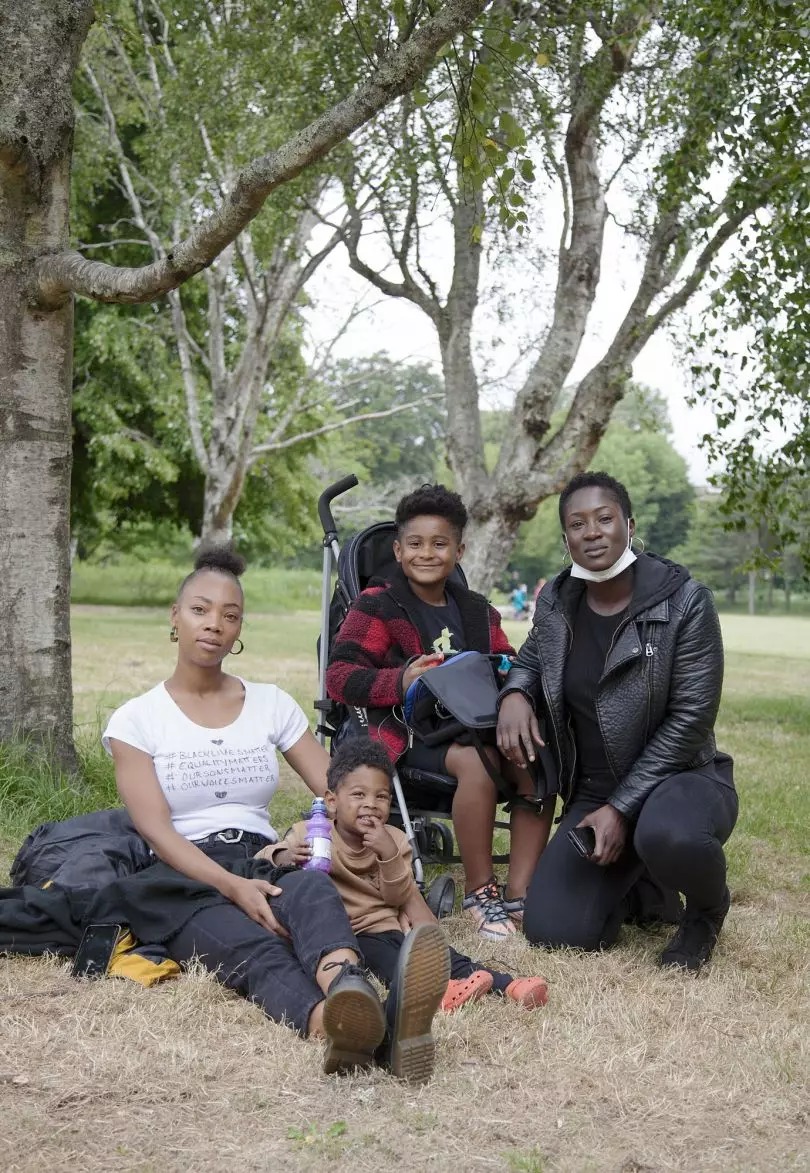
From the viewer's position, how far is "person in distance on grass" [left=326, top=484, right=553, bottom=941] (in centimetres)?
430

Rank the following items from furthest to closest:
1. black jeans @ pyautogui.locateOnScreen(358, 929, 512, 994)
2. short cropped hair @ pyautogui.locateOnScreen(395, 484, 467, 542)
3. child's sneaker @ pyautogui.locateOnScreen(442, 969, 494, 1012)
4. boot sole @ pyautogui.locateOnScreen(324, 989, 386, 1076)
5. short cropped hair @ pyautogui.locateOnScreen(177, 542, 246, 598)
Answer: short cropped hair @ pyautogui.locateOnScreen(395, 484, 467, 542), short cropped hair @ pyautogui.locateOnScreen(177, 542, 246, 598), black jeans @ pyautogui.locateOnScreen(358, 929, 512, 994), child's sneaker @ pyautogui.locateOnScreen(442, 969, 494, 1012), boot sole @ pyautogui.locateOnScreen(324, 989, 386, 1076)

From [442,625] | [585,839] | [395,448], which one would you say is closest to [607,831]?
[585,839]

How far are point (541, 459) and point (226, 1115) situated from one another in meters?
10.3

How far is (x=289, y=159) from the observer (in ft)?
15.3

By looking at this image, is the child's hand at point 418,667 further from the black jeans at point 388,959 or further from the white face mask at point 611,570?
the black jeans at point 388,959

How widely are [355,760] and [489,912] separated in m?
0.97

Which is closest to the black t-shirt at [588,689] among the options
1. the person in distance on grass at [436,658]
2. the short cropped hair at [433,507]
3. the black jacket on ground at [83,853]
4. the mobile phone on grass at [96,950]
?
the person in distance on grass at [436,658]

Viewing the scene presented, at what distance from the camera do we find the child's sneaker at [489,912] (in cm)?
414

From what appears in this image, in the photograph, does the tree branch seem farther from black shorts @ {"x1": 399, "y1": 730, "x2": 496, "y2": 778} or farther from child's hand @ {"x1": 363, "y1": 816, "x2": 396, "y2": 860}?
child's hand @ {"x1": 363, "y1": 816, "x2": 396, "y2": 860}

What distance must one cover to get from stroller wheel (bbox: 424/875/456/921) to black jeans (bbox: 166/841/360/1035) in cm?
98

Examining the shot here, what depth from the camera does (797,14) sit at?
19.4ft

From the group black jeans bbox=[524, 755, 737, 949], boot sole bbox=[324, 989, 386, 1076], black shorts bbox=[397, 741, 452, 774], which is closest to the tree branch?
black shorts bbox=[397, 741, 452, 774]

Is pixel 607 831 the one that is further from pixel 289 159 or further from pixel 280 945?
pixel 289 159

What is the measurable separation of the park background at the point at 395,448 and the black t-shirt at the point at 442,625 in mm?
1209
